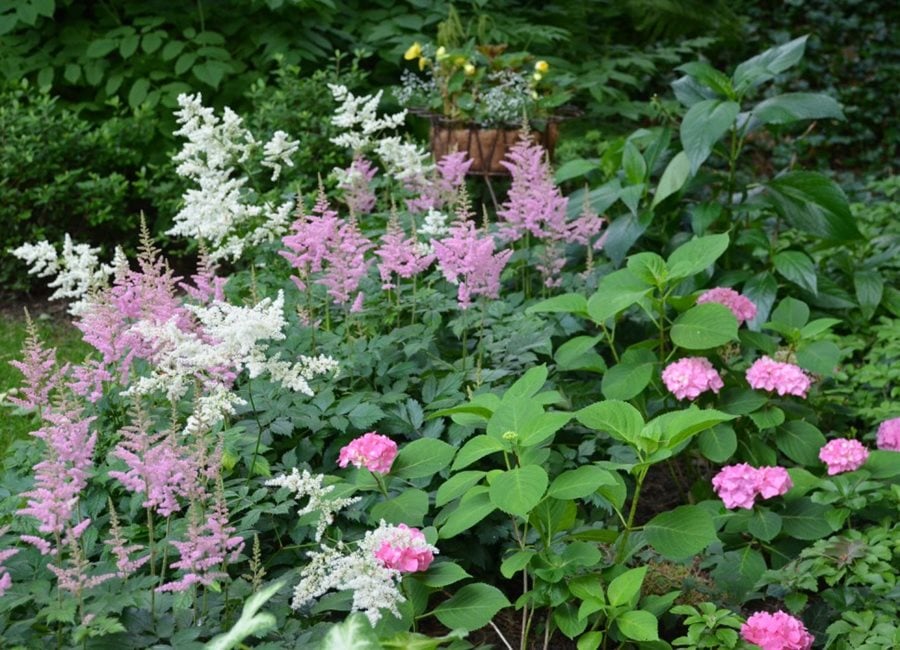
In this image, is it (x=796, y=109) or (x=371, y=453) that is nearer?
(x=371, y=453)

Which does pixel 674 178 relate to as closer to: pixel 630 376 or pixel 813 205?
pixel 813 205

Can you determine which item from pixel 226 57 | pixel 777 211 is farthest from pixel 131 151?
pixel 777 211

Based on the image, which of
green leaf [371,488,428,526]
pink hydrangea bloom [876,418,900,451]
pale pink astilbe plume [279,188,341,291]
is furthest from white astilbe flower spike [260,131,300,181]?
pink hydrangea bloom [876,418,900,451]

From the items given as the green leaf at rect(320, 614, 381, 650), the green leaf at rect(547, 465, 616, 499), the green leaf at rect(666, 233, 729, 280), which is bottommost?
the green leaf at rect(547, 465, 616, 499)

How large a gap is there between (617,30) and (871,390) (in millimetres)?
5340

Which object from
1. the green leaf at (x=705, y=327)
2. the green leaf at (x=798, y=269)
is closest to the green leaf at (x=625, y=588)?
the green leaf at (x=705, y=327)

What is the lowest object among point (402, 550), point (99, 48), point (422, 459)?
point (422, 459)

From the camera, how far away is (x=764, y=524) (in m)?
2.91

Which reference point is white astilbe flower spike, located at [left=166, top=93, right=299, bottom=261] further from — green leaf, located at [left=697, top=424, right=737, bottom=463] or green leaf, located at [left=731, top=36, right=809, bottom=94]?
green leaf, located at [left=731, top=36, right=809, bottom=94]

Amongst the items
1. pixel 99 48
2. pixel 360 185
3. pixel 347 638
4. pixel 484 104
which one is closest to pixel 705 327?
pixel 360 185

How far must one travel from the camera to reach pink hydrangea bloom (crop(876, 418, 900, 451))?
10.8ft

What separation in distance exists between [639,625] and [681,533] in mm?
244

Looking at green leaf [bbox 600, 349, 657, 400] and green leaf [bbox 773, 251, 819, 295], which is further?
green leaf [bbox 773, 251, 819, 295]

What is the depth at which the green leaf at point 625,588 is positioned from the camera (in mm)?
2410
